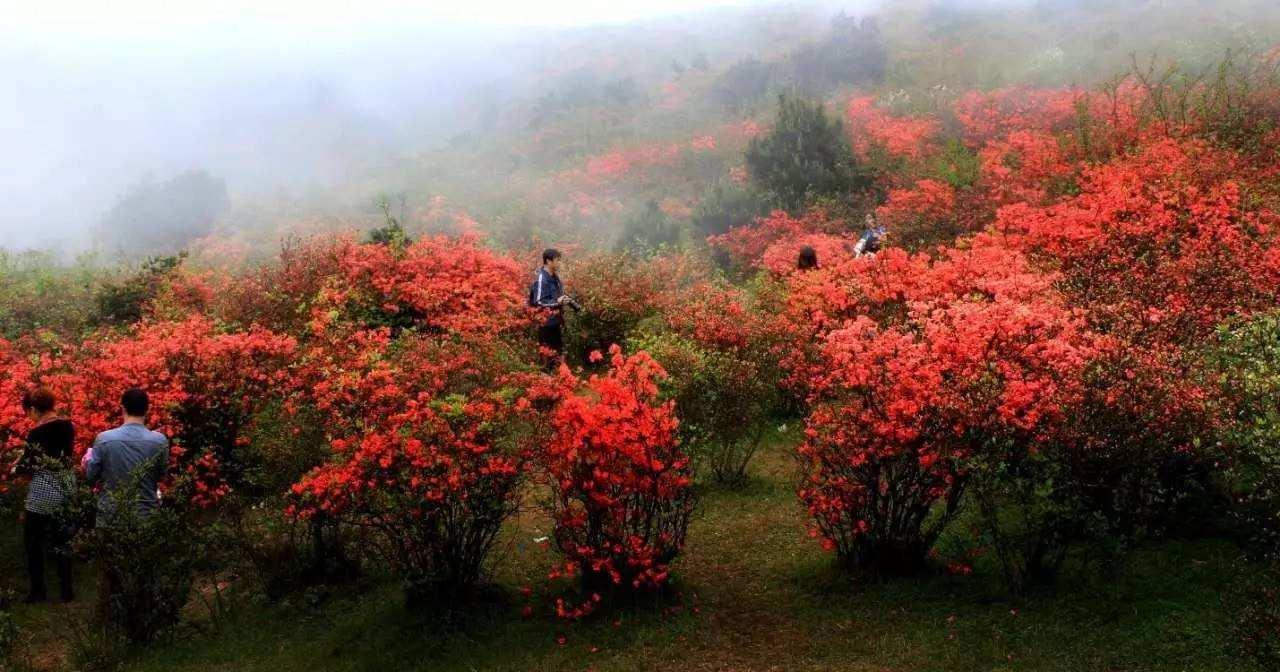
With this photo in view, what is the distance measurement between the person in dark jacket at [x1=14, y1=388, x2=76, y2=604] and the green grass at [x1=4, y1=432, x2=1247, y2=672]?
447 millimetres

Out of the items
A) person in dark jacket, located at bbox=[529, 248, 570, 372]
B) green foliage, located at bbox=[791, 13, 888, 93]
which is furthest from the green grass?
green foliage, located at bbox=[791, 13, 888, 93]

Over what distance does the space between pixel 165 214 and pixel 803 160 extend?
93.7 feet

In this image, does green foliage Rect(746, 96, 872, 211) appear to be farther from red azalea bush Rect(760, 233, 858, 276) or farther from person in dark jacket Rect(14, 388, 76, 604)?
person in dark jacket Rect(14, 388, 76, 604)

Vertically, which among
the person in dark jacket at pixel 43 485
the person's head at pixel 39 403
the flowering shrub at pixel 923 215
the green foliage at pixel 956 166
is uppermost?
the green foliage at pixel 956 166

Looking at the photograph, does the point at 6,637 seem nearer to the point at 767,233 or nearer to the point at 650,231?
the point at 767,233

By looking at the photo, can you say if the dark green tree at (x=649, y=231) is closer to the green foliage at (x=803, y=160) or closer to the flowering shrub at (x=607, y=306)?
the green foliage at (x=803, y=160)

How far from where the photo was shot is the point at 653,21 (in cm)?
6669

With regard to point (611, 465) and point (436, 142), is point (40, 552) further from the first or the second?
point (436, 142)

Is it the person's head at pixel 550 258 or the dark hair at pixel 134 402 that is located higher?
the person's head at pixel 550 258

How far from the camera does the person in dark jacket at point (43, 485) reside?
23.0ft

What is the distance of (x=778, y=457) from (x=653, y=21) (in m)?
63.1

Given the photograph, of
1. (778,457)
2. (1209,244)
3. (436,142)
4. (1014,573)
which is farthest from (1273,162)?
(436,142)

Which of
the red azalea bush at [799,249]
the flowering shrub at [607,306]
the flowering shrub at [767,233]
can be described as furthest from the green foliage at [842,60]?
the flowering shrub at [607,306]

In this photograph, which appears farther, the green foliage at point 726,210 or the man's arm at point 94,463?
the green foliage at point 726,210
